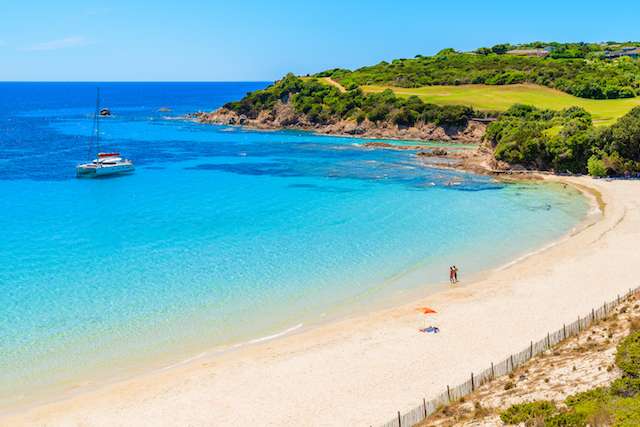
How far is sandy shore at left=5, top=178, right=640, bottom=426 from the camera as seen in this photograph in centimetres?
2200

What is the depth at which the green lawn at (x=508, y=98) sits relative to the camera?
109 meters

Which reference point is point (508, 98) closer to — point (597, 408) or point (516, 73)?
point (516, 73)

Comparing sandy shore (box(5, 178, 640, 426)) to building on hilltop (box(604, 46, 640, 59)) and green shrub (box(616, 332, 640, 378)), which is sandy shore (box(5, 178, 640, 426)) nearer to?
green shrub (box(616, 332, 640, 378))

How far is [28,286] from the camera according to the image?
35281 mm

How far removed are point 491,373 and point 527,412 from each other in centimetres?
446

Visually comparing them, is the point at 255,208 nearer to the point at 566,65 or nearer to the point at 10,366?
the point at 10,366

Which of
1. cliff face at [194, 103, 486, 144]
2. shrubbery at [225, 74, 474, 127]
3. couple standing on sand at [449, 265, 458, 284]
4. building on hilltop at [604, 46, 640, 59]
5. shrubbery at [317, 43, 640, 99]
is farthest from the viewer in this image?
building on hilltop at [604, 46, 640, 59]

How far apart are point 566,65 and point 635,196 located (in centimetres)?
10229

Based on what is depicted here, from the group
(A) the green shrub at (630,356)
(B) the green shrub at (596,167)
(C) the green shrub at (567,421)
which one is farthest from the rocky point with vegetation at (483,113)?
(C) the green shrub at (567,421)

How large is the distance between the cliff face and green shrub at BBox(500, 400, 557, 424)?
92452 millimetres

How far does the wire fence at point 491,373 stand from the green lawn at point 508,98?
80665 mm

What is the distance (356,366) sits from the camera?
2545cm

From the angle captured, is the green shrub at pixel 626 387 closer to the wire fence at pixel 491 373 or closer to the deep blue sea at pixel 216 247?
the wire fence at pixel 491 373

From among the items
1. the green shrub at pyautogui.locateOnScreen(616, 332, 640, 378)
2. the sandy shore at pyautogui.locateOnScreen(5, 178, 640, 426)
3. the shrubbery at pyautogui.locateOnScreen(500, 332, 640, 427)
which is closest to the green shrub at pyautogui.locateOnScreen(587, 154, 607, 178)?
the sandy shore at pyautogui.locateOnScreen(5, 178, 640, 426)
